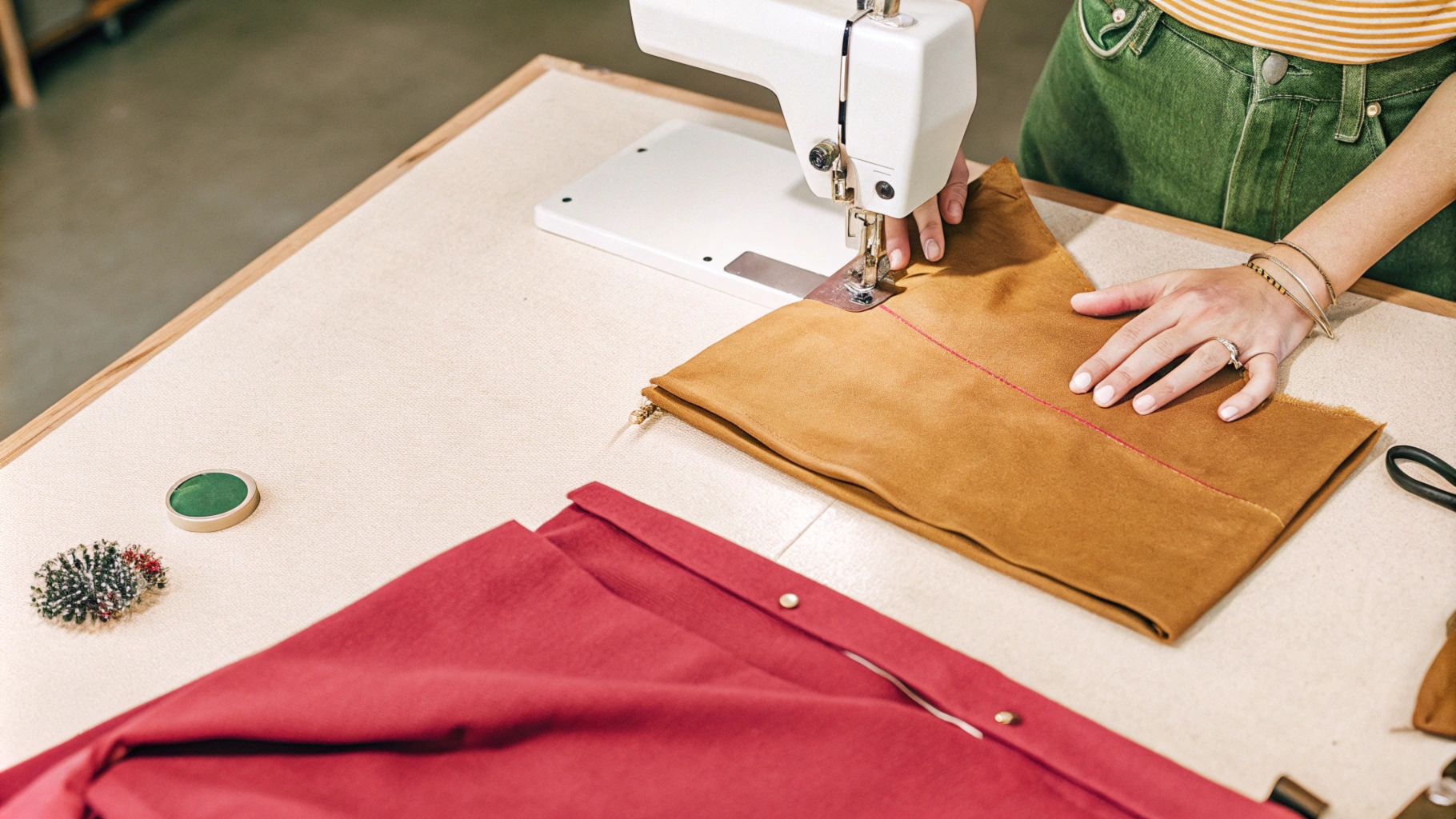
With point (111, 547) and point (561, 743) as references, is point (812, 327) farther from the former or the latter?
point (111, 547)

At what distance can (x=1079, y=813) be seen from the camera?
2.70 feet

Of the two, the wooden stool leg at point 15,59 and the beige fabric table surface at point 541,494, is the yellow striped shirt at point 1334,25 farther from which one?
the wooden stool leg at point 15,59

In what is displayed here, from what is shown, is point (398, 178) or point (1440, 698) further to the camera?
point (398, 178)

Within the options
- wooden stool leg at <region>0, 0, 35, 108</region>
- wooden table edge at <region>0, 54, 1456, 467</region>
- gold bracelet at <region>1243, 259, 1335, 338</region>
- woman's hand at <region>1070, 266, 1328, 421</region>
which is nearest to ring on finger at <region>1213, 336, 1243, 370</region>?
woman's hand at <region>1070, 266, 1328, 421</region>

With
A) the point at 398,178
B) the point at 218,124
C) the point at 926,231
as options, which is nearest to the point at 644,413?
the point at 926,231

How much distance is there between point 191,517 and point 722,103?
39.4 inches

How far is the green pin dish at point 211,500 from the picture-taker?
41.9 inches

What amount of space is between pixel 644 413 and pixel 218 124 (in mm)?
3076

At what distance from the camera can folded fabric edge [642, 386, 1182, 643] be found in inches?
37.6

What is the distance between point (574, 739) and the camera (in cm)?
83

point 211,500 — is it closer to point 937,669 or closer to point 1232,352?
point 937,669

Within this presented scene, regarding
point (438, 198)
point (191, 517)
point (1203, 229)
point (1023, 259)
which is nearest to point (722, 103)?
point (438, 198)

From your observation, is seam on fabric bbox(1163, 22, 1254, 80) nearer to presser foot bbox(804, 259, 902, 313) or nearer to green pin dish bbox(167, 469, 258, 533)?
presser foot bbox(804, 259, 902, 313)

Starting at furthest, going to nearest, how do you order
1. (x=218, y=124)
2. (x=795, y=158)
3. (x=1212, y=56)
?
(x=218, y=124), (x=795, y=158), (x=1212, y=56)
